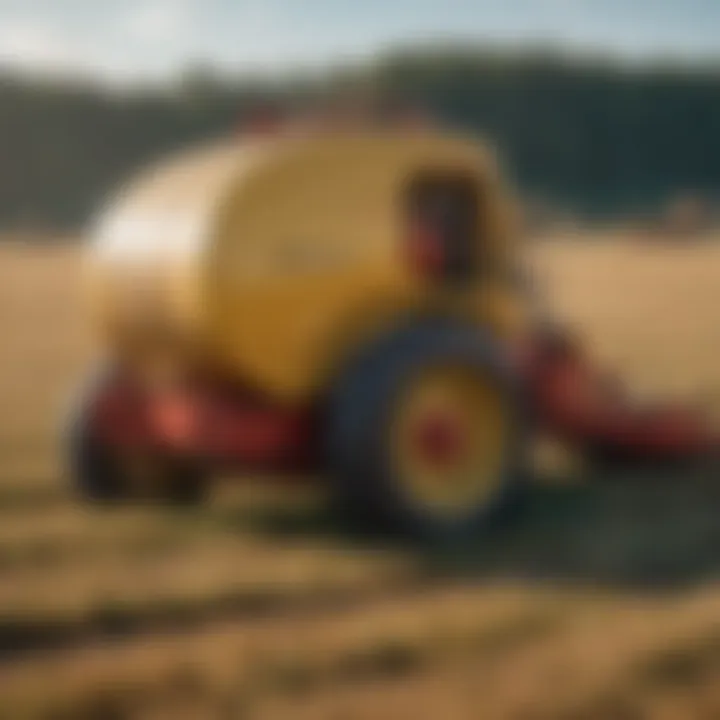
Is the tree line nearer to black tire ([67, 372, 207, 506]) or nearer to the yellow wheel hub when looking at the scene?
the yellow wheel hub

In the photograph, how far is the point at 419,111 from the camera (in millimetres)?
3791

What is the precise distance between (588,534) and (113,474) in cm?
124

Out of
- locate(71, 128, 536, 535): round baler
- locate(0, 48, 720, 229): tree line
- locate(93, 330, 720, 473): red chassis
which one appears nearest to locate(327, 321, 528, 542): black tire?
locate(71, 128, 536, 535): round baler

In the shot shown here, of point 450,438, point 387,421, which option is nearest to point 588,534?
point 450,438

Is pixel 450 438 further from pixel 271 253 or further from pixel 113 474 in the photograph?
pixel 113 474

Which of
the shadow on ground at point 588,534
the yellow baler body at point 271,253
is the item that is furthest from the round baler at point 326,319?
the shadow on ground at point 588,534

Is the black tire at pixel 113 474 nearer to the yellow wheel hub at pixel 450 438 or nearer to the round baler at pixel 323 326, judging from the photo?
the round baler at pixel 323 326

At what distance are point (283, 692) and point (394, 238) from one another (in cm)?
130

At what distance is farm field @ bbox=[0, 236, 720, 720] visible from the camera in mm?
2922

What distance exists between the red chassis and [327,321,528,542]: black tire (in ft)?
0.40

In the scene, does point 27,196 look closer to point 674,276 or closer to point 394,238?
point 394,238

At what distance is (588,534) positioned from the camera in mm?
3955

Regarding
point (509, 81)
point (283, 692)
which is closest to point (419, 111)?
point (509, 81)

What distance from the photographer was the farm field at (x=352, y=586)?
9.59 ft
